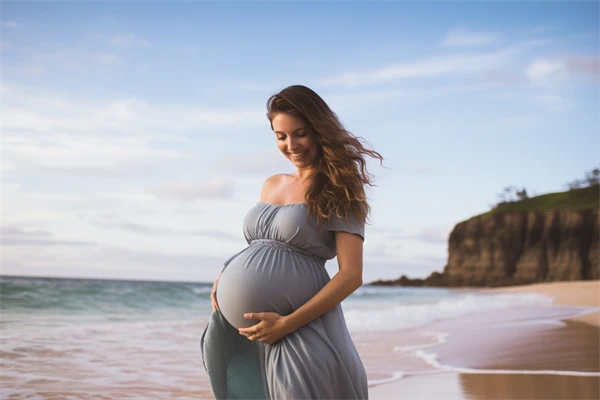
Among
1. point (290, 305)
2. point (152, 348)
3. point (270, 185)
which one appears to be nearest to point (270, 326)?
point (290, 305)

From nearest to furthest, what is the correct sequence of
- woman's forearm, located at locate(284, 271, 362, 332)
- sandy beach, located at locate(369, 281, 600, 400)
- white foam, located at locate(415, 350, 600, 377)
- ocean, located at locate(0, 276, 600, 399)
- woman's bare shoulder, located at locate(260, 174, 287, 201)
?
woman's forearm, located at locate(284, 271, 362, 332) < woman's bare shoulder, located at locate(260, 174, 287, 201) < sandy beach, located at locate(369, 281, 600, 400) < white foam, located at locate(415, 350, 600, 377) < ocean, located at locate(0, 276, 600, 399)

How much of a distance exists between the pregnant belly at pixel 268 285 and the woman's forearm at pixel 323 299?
0.08 metres

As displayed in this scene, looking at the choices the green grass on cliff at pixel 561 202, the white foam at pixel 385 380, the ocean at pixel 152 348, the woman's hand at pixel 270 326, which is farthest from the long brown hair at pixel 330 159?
the green grass on cliff at pixel 561 202

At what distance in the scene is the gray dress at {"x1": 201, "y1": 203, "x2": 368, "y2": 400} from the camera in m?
2.43

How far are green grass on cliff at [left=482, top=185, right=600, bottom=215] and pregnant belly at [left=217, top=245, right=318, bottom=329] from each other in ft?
168

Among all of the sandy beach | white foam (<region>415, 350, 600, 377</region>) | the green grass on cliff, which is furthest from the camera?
the green grass on cliff

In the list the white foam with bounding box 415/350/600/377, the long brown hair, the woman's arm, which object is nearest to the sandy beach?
the white foam with bounding box 415/350/600/377

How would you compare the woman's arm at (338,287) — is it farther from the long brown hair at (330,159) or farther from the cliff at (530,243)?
the cliff at (530,243)

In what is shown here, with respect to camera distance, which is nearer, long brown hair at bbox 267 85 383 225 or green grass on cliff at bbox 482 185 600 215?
long brown hair at bbox 267 85 383 225

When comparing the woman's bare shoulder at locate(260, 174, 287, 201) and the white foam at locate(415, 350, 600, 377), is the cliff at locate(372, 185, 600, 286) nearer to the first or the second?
the white foam at locate(415, 350, 600, 377)

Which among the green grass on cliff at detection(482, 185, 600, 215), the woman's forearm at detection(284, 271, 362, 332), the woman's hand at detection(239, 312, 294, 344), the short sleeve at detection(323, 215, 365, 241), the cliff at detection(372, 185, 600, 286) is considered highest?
the green grass on cliff at detection(482, 185, 600, 215)

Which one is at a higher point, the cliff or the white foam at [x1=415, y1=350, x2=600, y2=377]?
the cliff

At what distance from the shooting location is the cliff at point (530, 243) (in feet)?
155

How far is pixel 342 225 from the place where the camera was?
246 centimetres
